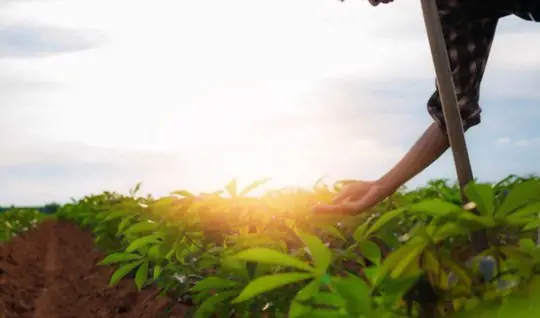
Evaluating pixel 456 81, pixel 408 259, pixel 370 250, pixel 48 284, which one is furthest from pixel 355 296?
pixel 48 284

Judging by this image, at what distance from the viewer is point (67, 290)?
6.14 meters

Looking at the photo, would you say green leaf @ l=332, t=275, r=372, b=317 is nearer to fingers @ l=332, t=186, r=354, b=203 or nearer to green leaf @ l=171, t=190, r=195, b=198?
fingers @ l=332, t=186, r=354, b=203

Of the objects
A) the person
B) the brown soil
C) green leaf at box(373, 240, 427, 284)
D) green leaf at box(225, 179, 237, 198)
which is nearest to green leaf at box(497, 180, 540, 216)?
green leaf at box(373, 240, 427, 284)

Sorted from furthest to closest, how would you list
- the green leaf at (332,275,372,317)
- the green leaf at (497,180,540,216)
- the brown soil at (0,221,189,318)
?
the brown soil at (0,221,189,318), the green leaf at (497,180,540,216), the green leaf at (332,275,372,317)

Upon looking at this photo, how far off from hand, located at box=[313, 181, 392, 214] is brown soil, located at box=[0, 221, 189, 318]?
1852mm

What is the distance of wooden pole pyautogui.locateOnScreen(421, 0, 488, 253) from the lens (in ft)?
5.35

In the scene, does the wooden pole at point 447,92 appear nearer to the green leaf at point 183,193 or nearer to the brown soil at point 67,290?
the green leaf at point 183,193

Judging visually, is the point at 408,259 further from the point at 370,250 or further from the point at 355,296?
the point at 370,250

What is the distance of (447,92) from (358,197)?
40cm

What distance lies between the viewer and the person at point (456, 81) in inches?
75.2

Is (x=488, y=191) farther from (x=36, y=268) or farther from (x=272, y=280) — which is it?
(x=36, y=268)

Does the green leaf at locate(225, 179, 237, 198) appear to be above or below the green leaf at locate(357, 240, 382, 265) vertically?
above

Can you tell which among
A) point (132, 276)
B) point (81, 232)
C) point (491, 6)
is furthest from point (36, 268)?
point (491, 6)

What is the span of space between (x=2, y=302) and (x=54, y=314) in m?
0.54
